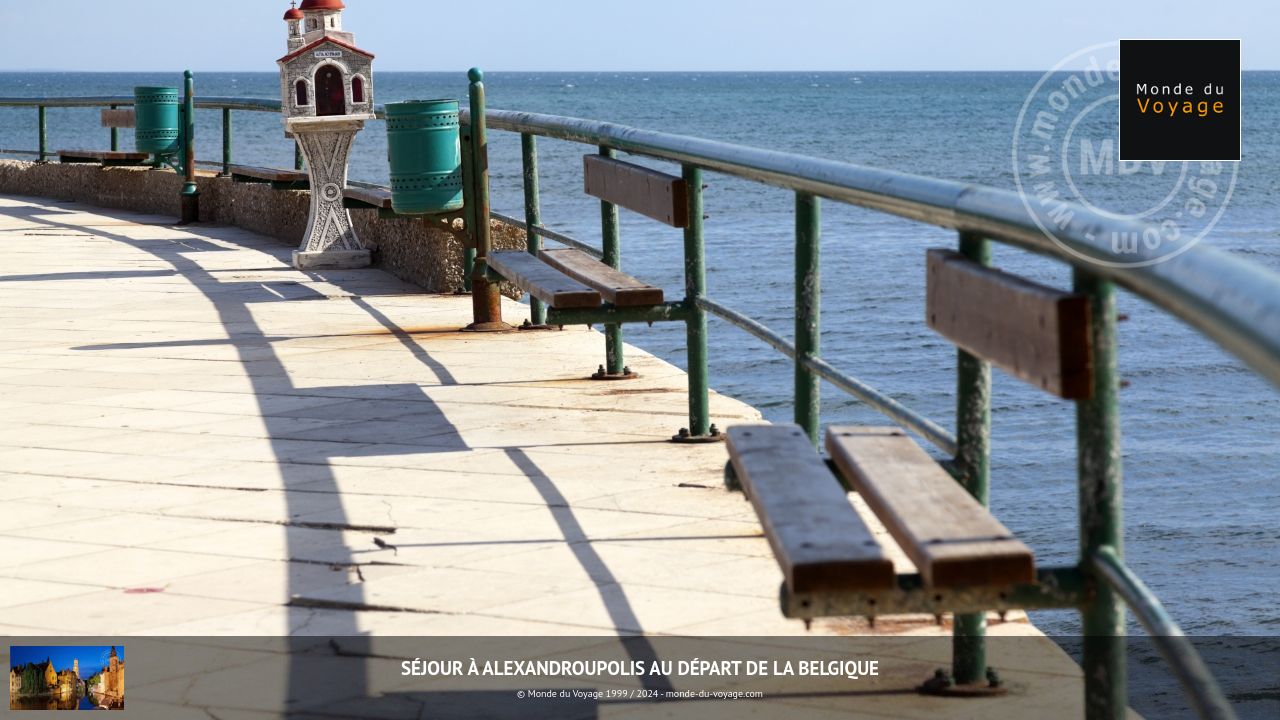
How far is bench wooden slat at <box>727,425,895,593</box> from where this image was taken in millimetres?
2279

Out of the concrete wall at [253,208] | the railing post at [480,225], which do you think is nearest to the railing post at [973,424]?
the railing post at [480,225]

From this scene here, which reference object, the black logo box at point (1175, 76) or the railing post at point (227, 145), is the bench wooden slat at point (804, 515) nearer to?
the black logo box at point (1175, 76)

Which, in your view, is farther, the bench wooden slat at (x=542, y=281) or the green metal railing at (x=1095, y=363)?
the bench wooden slat at (x=542, y=281)

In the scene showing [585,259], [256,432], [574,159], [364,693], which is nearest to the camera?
[364,693]

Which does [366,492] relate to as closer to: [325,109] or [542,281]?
[542,281]

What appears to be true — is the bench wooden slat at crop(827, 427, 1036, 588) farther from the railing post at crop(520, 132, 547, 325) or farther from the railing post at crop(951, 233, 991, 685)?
the railing post at crop(520, 132, 547, 325)

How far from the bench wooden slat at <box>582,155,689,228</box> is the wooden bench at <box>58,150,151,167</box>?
35.2 feet

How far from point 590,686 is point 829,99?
138 meters

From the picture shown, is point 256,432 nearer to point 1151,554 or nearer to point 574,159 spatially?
point 1151,554

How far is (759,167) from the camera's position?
13.0 feet

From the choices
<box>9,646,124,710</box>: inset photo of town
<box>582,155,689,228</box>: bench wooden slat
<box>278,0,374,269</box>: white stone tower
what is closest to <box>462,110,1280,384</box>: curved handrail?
<box>582,155,689,228</box>: bench wooden slat

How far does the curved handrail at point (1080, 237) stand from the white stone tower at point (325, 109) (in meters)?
6.26

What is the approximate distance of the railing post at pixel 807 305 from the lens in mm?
3898

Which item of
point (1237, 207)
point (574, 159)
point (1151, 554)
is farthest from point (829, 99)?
point (1151, 554)
